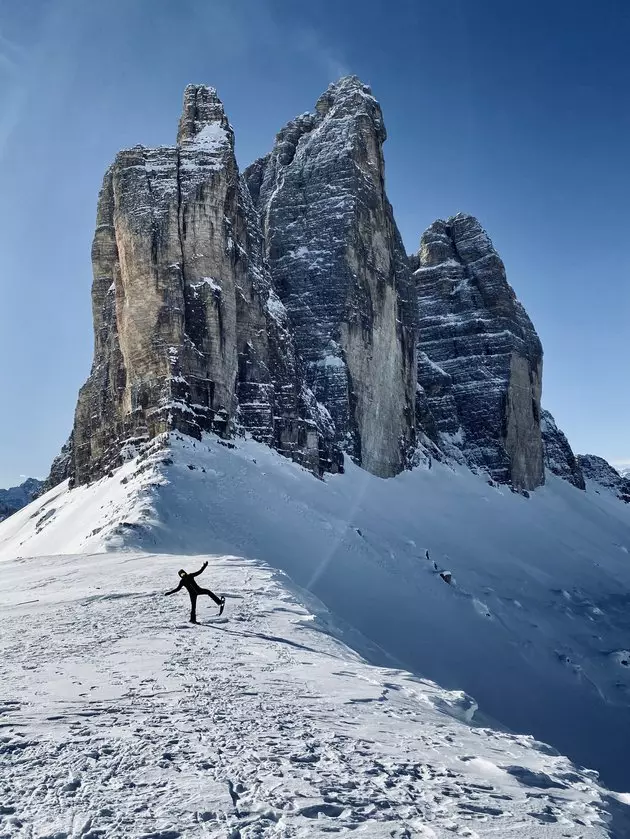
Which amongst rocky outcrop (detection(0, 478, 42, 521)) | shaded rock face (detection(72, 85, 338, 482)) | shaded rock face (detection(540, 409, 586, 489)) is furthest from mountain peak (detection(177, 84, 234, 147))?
rocky outcrop (detection(0, 478, 42, 521))

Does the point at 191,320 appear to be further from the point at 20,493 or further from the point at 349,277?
the point at 20,493

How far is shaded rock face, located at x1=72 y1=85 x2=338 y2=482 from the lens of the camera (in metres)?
38.6

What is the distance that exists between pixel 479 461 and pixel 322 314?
100.0ft

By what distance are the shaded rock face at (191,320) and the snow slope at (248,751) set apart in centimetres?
2631

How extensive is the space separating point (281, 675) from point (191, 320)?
3153cm

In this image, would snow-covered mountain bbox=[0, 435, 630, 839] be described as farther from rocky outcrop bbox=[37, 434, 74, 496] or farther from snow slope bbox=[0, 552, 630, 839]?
rocky outcrop bbox=[37, 434, 74, 496]

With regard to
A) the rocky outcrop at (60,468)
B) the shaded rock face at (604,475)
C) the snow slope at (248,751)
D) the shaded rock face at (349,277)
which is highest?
the shaded rock face at (349,277)

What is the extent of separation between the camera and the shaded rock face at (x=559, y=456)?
95062 mm

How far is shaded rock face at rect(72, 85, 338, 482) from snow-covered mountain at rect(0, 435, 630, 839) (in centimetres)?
282

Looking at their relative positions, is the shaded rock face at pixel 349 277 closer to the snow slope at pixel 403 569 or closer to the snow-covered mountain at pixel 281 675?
the snow slope at pixel 403 569

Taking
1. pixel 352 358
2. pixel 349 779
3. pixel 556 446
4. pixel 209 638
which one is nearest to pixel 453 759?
pixel 349 779

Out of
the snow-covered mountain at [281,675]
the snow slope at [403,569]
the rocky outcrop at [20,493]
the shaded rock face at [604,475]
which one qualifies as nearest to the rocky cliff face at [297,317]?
the snow slope at [403,569]

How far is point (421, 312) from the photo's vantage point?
301 feet

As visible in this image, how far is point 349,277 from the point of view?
57219 mm
